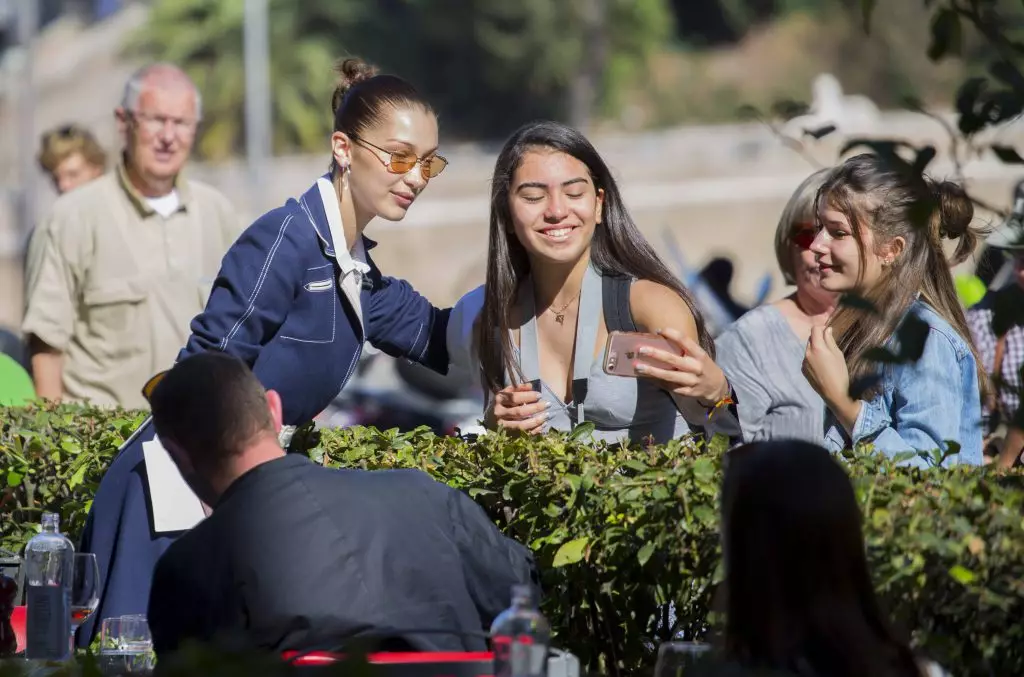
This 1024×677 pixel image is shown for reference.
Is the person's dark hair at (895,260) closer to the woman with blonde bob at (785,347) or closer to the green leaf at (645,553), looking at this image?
the woman with blonde bob at (785,347)

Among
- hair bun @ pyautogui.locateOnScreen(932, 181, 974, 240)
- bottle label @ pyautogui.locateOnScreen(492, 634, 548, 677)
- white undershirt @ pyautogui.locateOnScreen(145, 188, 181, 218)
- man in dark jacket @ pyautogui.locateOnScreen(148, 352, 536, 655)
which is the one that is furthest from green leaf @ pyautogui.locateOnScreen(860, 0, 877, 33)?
white undershirt @ pyautogui.locateOnScreen(145, 188, 181, 218)

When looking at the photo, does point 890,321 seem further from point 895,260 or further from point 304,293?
point 304,293

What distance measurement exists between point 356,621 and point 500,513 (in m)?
1.13

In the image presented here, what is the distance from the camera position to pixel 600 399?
496 cm

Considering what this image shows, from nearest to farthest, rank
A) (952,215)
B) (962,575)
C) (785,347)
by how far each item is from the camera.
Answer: (962,575) < (952,215) < (785,347)

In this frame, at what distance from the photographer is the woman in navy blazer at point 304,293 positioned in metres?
4.73

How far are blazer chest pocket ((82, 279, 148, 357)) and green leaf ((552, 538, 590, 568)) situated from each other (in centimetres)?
357

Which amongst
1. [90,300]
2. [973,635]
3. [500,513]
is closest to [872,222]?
[500,513]

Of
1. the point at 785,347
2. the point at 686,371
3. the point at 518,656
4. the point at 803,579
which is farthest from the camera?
the point at 785,347

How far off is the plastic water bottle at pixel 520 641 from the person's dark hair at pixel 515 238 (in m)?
1.92

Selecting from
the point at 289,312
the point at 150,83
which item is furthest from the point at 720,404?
the point at 150,83

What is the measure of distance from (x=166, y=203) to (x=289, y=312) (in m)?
2.77

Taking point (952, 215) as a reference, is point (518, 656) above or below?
below

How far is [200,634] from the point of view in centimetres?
346
